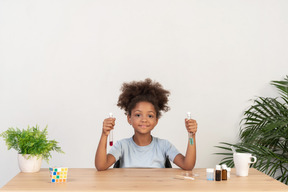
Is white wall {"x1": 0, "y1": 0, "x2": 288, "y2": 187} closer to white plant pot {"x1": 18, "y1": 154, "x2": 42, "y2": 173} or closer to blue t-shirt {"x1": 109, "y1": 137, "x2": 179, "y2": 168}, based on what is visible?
blue t-shirt {"x1": 109, "y1": 137, "x2": 179, "y2": 168}

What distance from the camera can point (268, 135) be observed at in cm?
324

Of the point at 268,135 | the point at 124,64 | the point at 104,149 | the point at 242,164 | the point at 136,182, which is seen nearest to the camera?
the point at 136,182

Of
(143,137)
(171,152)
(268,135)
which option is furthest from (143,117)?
(268,135)

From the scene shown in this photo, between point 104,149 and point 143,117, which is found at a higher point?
point 143,117

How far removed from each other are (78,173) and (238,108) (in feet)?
6.95

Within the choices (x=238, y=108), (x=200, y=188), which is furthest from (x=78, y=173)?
(x=238, y=108)

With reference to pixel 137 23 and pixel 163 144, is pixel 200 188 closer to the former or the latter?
pixel 163 144

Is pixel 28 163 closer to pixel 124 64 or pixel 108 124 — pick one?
pixel 108 124

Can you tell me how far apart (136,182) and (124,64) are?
6.71ft

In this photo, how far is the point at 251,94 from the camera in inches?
153

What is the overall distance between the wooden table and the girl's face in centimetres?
39

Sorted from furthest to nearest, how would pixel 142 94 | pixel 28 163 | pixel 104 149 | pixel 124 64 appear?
pixel 124 64 → pixel 142 94 → pixel 104 149 → pixel 28 163

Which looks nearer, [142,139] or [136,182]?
[136,182]

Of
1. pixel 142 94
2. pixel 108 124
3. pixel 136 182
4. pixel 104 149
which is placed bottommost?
pixel 136 182
